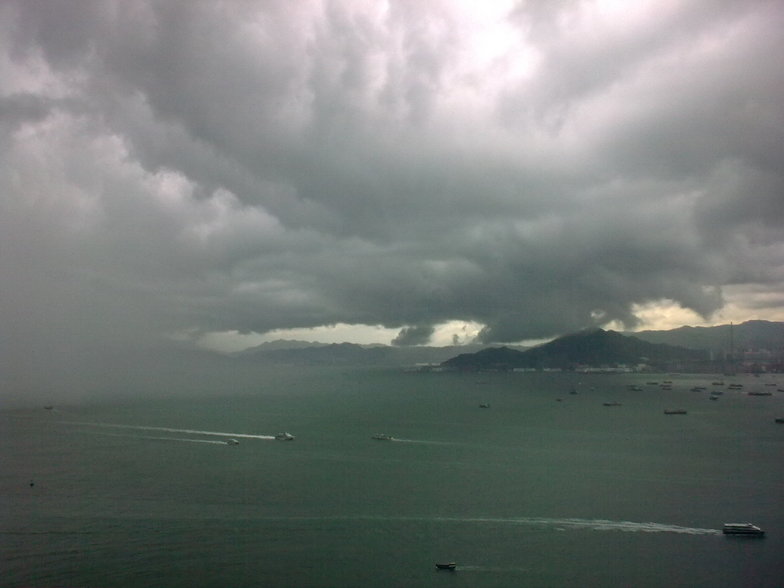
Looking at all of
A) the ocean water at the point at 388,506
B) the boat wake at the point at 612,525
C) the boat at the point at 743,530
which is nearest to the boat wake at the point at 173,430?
the ocean water at the point at 388,506

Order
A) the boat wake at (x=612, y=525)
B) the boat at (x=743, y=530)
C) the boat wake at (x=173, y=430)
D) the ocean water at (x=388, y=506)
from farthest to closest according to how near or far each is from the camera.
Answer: the boat wake at (x=173, y=430) < the boat wake at (x=612, y=525) < the boat at (x=743, y=530) < the ocean water at (x=388, y=506)

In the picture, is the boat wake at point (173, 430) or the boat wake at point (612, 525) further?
the boat wake at point (173, 430)

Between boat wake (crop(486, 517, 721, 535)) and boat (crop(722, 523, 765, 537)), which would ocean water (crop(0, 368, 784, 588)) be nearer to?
boat wake (crop(486, 517, 721, 535))

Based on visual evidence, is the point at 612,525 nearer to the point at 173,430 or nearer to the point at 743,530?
the point at 743,530

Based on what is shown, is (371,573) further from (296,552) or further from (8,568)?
(8,568)

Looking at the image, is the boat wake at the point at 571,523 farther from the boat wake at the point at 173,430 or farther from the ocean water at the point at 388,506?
the boat wake at the point at 173,430

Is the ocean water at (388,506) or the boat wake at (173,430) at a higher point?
the boat wake at (173,430)
